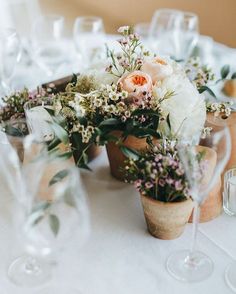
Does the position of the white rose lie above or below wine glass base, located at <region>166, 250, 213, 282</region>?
above

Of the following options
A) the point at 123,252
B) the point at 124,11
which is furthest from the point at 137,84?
the point at 124,11

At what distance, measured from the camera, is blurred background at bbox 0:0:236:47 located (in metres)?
2.74

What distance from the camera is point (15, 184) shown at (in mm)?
754

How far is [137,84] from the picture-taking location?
0.92 meters

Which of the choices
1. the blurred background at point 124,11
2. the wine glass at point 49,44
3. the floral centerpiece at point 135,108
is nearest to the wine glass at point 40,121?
the floral centerpiece at point 135,108

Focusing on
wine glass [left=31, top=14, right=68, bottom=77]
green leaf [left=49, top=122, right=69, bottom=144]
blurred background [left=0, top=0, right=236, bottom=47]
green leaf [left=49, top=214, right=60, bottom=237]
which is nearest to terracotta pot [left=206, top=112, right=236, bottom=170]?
green leaf [left=49, top=122, right=69, bottom=144]

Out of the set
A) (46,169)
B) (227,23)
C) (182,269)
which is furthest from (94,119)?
(227,23)

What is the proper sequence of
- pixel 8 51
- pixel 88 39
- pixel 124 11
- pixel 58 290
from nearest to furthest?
pixel 58 290, pixel 8 51, pixel 88 39, pixel 124 11

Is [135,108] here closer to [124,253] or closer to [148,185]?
[148,185]

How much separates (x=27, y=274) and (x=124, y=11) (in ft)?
8.29

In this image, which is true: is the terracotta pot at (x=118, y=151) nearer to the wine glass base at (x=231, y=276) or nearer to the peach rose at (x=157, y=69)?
the peach rose at (x=157, y=69)

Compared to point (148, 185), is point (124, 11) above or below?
below

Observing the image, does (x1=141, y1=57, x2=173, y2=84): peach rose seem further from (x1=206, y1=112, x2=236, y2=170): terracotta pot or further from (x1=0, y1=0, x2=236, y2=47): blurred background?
(x1=0, y1=0, x2=236, y2=47): blurred background

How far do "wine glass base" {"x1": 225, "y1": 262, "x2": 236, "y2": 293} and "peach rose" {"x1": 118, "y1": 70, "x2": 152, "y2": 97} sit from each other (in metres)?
0.38
